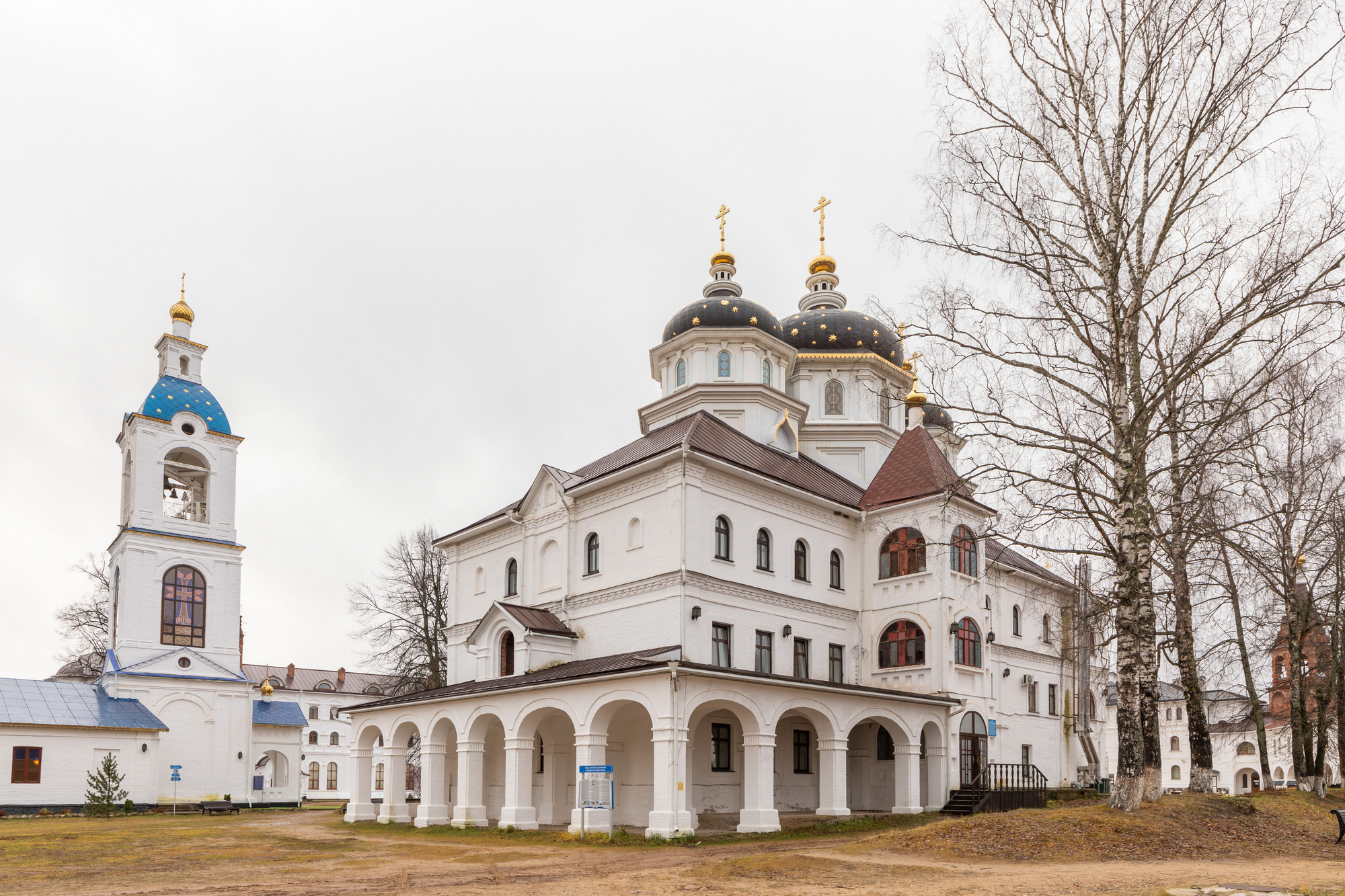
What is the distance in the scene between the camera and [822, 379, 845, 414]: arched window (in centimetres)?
3719

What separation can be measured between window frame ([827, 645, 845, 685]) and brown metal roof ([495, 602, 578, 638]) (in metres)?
7.17

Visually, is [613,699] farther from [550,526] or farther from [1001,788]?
[1001,788]

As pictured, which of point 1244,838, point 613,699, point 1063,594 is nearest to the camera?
point 1244,838

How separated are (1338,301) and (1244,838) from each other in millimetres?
8748

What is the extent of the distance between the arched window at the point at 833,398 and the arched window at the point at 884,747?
40.9ft

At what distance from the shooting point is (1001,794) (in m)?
25.7

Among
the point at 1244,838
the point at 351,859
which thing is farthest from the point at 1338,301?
the point at 351,859

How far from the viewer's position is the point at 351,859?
1756cm

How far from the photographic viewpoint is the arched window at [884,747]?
28.5m

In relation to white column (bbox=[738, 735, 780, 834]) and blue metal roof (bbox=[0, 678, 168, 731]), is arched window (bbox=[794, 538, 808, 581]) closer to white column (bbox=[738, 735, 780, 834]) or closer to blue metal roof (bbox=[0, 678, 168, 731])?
white column (bbox=[738, 735, 780, 834])

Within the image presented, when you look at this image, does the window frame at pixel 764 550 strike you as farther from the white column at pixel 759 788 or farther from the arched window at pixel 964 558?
the white column at pixel 759 788

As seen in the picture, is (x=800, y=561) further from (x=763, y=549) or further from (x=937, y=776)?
(x=937, y=776)

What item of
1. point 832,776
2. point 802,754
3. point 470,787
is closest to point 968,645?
point 802,754

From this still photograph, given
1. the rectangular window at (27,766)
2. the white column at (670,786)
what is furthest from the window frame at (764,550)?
the rectangular window at (27,766)
